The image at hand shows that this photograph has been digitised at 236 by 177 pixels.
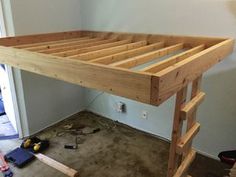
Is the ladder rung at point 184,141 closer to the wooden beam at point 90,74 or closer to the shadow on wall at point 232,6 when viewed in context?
the wooden beam at point 90,74

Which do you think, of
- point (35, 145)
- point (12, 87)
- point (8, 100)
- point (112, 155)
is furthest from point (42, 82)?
point (112, 155)

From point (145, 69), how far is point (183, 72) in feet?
0.66

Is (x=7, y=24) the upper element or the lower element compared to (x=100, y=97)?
upper

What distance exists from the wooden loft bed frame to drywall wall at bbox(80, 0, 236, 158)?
0.48 feet

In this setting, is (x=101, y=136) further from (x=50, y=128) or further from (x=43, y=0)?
(x=43, y=0)

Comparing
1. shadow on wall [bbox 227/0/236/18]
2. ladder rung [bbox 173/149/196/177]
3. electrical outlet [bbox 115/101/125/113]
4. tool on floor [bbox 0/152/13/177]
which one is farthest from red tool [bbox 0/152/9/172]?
shadow on wall [bbox 227/0/236/18]

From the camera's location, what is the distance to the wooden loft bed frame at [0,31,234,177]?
37.7 inches

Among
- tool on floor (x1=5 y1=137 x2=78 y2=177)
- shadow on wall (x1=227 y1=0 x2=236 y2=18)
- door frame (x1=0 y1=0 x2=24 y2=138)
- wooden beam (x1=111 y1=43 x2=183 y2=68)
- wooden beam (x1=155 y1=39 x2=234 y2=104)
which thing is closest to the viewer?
wooden beam (x1=155 y1=39 x2=234 y2=104)

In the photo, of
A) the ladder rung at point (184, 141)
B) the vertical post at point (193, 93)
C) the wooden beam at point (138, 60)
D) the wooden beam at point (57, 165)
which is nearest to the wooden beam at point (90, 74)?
the wooden beam at point (138, 60)

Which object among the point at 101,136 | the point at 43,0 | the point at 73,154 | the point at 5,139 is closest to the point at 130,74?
the point at 73,154

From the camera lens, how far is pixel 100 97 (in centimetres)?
299

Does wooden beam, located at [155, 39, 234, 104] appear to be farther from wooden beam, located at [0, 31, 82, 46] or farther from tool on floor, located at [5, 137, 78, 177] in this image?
wooden beam, located at [0, 31, 82, 46]

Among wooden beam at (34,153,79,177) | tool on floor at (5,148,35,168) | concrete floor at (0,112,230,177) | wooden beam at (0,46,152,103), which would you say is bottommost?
concrete floor at (0,112,230,177)

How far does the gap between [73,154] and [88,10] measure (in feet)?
5.88
